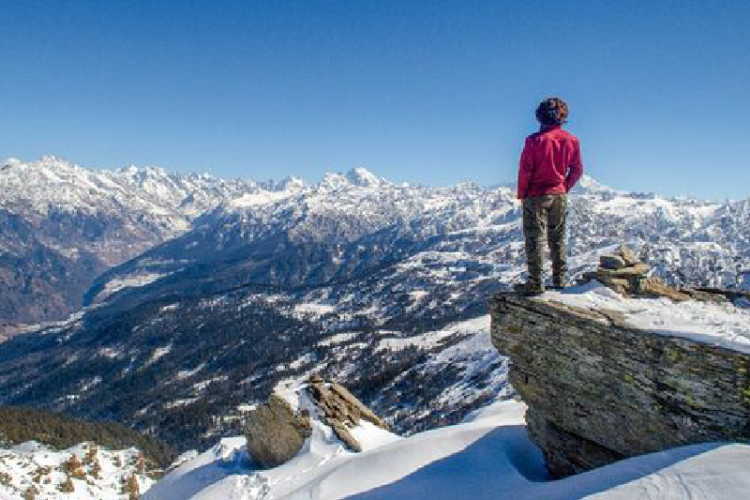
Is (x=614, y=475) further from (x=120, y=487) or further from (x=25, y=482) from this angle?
(x=120, y=487)

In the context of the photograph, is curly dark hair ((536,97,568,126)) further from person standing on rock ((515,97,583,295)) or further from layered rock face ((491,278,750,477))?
layered rock face ((491,278,750,477))

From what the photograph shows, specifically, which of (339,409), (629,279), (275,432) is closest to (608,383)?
(629,279)

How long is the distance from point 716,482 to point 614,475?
8.92ft

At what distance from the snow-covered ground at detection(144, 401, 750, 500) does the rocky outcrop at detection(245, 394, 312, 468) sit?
3.22 ft

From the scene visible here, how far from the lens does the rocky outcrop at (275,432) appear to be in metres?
34.2

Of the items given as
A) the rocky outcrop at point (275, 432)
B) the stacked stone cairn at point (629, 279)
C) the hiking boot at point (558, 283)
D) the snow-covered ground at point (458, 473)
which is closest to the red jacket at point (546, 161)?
the hiking boot at point (558, 283)

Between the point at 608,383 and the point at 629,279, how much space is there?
4.54 meters

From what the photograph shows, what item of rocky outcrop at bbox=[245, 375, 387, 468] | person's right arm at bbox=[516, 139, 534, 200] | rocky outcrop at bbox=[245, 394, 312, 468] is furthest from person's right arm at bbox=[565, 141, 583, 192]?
rocky outcrop at bbox=[245, 394, 312, 468]

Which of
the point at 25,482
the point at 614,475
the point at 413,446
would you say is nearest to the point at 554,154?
the point at 614,475

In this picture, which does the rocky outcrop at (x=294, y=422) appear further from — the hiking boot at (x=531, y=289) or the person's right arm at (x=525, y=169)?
the person's right arm at (x=525, y=169)

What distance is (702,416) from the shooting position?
47.5ft

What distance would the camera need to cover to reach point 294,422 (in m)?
34.8

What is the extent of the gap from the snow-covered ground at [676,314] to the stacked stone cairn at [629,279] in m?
0.40

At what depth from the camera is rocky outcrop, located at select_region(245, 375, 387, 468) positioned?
112ft
